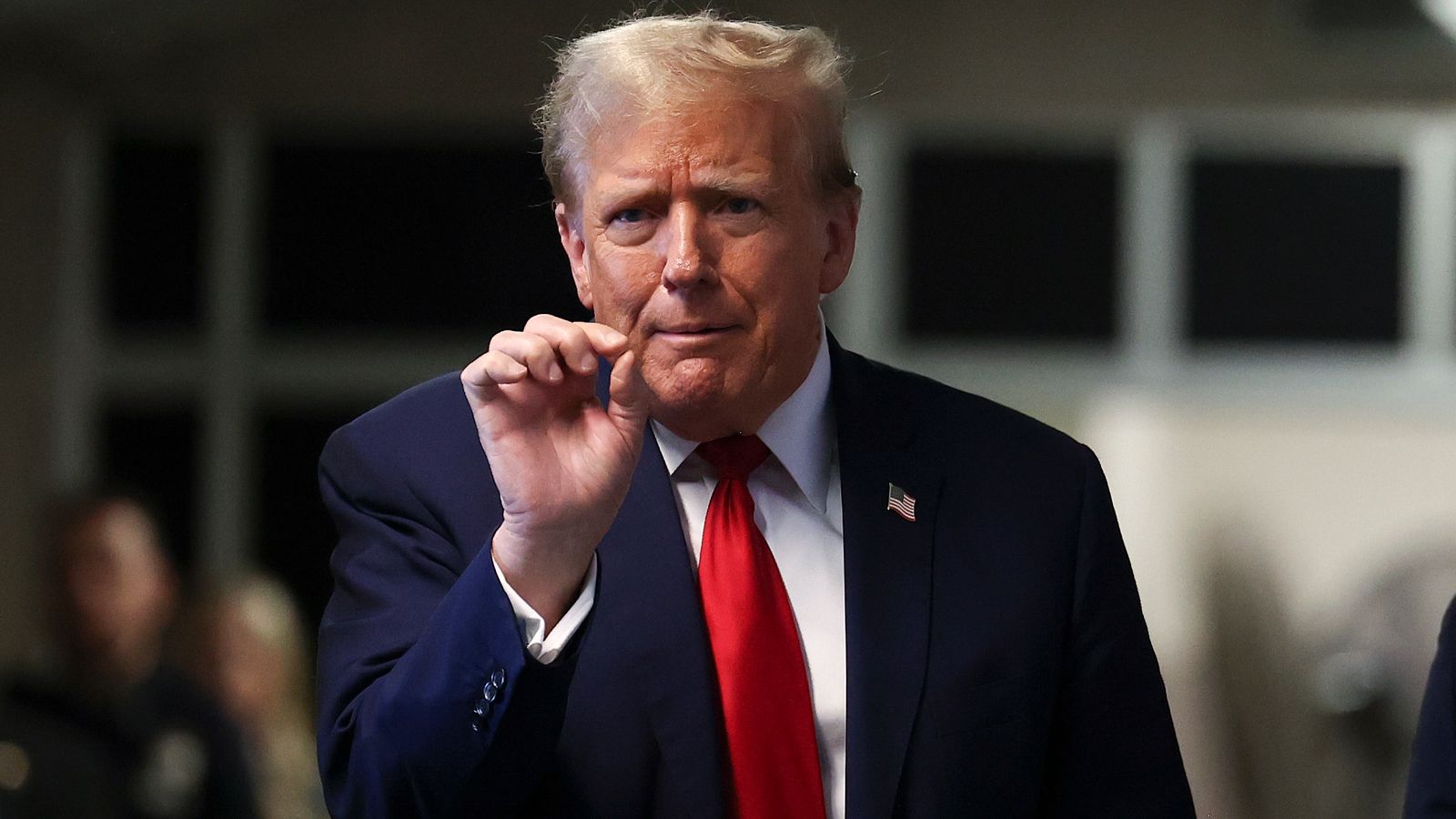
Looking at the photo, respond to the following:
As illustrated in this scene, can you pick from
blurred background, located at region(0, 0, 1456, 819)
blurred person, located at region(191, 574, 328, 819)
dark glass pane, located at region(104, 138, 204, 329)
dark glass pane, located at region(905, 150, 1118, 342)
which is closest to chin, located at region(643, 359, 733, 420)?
blurred person, located at region(191, 574, 328, 819)

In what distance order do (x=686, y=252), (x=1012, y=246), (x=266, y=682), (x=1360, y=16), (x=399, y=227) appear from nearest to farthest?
1. (x=686, y=252)
2. (x=266, y=682)
3. (x=1360, y=16)
4. (x=1012, y=246)
5. (x=399, y=227)

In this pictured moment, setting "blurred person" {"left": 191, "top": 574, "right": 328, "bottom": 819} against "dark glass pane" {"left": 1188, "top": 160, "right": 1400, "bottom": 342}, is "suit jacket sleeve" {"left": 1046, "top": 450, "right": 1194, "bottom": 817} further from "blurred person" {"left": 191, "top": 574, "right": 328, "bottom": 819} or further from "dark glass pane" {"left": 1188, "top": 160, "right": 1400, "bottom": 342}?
"dark glass pane" {"left": 1188, "top": 160, "right": 1400, "bottom": 342}

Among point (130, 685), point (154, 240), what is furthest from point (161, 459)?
point (130, 685)

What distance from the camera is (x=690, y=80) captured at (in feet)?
5.21

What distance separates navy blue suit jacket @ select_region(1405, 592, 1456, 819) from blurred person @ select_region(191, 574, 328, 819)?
372 centimetres

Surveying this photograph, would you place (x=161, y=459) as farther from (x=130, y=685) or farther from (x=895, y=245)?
(x=130, y=685)

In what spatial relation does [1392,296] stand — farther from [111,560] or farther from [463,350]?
[111,560]

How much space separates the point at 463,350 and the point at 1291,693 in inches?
125

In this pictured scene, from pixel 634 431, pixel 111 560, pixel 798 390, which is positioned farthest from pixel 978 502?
pixel 111 560

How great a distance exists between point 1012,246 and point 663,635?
5.78 m

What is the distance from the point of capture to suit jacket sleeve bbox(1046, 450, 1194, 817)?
1669 millimetres

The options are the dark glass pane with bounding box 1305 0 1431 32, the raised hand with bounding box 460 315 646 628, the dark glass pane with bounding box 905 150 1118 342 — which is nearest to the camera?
the raised hand with bounding box 460 315 646 628

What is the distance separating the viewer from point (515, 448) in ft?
4.75

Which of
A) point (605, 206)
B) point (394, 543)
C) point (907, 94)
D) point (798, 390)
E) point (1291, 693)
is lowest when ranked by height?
point (1291, 693)
